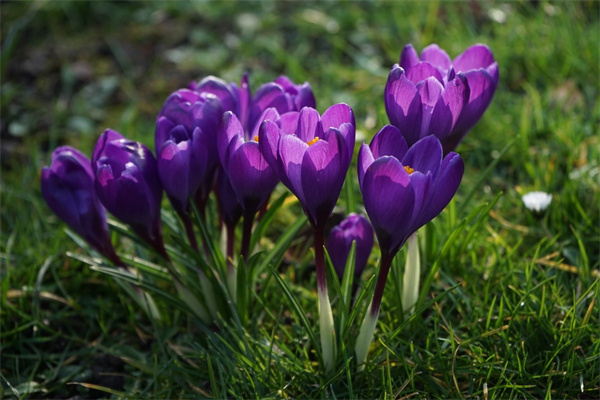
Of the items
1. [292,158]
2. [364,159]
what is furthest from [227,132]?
[364,159]

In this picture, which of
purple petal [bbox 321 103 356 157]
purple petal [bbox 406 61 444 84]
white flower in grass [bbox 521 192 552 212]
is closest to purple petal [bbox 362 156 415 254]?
purple petal [bbox 321 103 356 157]

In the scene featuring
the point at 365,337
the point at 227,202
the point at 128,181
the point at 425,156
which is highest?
the point at 425,156

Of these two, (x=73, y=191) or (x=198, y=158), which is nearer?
(x=198, y=158)

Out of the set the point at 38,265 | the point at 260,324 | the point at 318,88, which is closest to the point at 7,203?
the point at 38,265

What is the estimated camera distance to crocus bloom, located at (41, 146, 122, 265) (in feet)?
5.57

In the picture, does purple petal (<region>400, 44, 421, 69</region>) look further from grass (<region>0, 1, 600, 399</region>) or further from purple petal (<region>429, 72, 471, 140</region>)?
grass (<region>0, 1, 600, 399</region>)

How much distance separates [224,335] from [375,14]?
2.25m

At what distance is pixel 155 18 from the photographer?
3836 mm

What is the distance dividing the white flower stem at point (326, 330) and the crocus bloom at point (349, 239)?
0.67 feet

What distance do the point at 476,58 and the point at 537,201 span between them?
2.13 feet

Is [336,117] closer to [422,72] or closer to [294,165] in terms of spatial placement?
[294,165]

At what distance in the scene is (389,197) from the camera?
4.30 feet

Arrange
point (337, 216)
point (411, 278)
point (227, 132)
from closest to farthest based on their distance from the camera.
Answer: point (227, 132) → point (411, 278) → point (337, 216)

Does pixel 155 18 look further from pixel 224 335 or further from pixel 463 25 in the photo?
pixel 224 335
